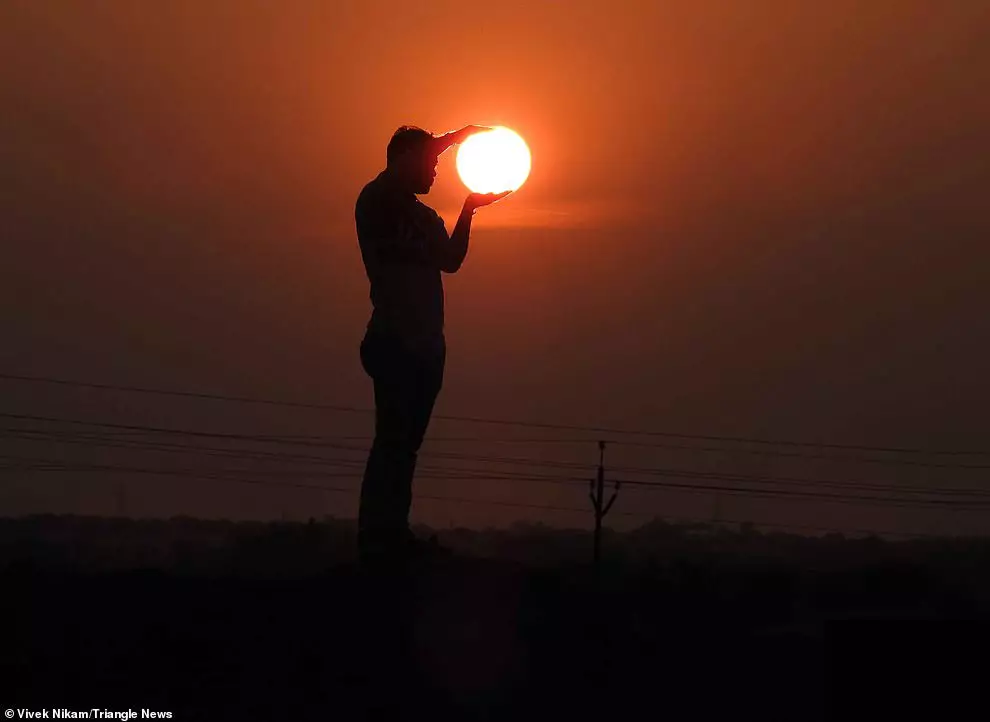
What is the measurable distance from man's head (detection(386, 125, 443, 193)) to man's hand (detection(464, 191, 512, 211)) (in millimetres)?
540

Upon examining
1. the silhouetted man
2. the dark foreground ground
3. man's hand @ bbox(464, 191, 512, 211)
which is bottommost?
the dark foreground ground

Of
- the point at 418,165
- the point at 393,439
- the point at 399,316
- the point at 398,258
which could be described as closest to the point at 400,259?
the point at 398,258

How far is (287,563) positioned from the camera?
15.3 m

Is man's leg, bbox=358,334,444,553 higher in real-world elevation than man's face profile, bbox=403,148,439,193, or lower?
lower

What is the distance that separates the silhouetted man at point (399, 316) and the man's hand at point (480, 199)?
0.40m

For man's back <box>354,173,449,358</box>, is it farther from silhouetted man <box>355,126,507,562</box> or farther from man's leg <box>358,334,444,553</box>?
man's leg <box>358,334,444,553</box>

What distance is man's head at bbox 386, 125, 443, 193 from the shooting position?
13969 mm

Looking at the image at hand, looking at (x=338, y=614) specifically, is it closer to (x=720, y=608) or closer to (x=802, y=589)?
(x=720, y=608)

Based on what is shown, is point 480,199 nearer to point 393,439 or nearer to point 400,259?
point 400,259

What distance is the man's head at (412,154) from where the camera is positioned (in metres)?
14.0

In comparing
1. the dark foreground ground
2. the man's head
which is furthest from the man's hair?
the dark foreground ground

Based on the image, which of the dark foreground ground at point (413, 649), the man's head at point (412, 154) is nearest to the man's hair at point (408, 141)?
the man's head at point (412, 154)

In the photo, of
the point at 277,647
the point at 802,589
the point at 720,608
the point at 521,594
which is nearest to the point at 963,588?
the point at 802,589

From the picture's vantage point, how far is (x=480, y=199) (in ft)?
46.9
